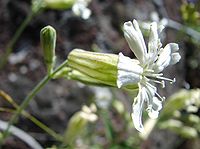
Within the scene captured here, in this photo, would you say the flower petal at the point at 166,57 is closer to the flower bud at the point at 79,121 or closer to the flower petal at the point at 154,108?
the flower petal at the point at 154,108

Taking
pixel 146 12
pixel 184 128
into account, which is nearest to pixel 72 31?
pixel 146 12

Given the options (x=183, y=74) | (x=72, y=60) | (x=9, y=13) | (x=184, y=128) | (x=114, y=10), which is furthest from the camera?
(x=183, y=74)

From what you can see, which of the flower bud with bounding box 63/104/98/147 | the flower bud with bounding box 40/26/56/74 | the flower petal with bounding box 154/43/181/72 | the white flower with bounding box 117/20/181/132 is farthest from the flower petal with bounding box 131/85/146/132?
the flower bud with bounding box 63/104/98/147

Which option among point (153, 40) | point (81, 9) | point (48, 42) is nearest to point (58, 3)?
point (81, 9)

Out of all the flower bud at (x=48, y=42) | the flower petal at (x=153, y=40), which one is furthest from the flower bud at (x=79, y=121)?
the flower petal at (x=153, y=40)

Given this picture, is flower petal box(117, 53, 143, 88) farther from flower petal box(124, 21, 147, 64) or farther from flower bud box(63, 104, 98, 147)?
flower bud box(63, 104, 98, 147)

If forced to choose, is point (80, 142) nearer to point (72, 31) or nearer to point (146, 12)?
point (72, 31)

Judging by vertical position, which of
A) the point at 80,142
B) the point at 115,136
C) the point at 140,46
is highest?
the point at 140,46
